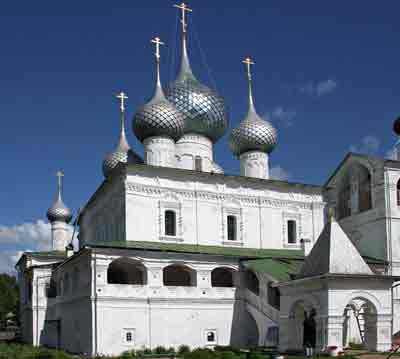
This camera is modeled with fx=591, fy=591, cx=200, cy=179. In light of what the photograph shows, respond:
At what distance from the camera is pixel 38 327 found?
31.0 meters

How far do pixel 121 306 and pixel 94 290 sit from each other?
1242 mm

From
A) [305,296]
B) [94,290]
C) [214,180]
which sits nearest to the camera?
[305,296]

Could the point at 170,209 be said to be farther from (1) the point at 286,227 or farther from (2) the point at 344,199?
(2) the point at 344,199

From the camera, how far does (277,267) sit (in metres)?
23.7

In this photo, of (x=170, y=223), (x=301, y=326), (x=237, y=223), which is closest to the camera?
(x=301, y=326)

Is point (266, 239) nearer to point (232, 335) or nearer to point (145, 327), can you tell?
point (232, 335)

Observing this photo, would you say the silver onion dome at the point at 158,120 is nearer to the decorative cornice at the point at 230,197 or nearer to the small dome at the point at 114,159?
the decorative cornice at the point at 230,197

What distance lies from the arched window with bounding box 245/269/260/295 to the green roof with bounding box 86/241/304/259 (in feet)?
2.53

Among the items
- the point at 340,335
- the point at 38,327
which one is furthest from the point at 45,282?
the point at 340,335

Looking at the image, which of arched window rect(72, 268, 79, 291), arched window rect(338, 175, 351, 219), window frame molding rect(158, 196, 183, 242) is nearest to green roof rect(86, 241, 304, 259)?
window frame molding rect(158, 196, 183, 242)

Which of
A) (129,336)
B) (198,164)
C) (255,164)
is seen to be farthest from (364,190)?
(129,336)

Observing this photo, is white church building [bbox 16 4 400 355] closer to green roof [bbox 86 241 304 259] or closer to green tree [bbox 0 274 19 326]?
green roof [bbox 86 241 304 259]

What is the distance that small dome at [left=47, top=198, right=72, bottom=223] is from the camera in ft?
145

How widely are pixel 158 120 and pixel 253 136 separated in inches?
215
